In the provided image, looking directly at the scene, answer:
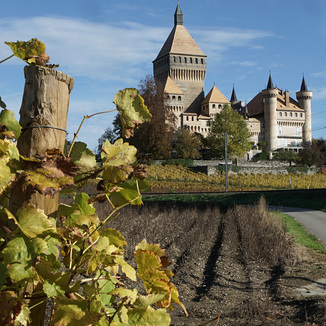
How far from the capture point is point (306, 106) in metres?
78.7

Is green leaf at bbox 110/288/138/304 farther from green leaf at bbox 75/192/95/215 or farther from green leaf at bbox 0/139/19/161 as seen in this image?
green leaf at bbox 0/139/19/161

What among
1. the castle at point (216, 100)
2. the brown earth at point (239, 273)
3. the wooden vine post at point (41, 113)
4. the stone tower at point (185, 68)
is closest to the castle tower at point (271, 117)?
the castle at point (216, 100)

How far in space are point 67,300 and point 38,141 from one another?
547 mm

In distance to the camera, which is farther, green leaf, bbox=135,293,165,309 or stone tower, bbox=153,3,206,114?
stone tower, bbox=153,3,206,114

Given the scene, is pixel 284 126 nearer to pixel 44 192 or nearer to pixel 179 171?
pixel 179 171

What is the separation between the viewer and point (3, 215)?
1.19m

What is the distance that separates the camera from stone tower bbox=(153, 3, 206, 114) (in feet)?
236

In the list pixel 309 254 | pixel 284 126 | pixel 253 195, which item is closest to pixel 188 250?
pixel 309 254

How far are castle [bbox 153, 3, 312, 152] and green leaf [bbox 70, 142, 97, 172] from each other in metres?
66.1

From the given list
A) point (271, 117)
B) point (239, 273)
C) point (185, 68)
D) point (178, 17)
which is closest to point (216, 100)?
point (185, 68)

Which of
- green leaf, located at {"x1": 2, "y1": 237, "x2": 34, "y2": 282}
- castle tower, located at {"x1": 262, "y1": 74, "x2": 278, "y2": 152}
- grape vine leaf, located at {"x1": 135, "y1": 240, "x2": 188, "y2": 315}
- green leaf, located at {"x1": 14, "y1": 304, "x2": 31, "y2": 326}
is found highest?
castle tower, located at {"x1": 262, "y1": 74, "x2": 278, "y2": 152}

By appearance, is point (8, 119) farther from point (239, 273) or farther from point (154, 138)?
point (154, 138)

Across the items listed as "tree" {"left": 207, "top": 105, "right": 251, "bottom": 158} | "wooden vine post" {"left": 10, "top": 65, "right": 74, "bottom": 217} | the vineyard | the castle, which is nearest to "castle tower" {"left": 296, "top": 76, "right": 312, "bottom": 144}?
the castle

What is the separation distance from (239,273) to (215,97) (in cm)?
6350
